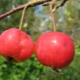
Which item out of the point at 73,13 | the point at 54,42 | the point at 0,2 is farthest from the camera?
the point at 0,2

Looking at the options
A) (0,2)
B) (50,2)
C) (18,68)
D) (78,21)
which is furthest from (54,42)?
(0,2)

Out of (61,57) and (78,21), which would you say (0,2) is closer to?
(78,21)
